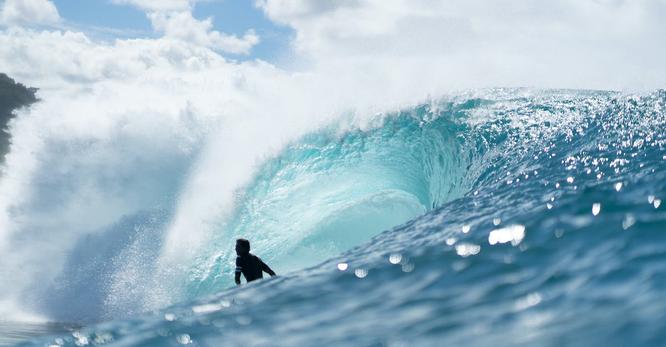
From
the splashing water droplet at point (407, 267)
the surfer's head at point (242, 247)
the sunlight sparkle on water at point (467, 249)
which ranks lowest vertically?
the splashing water droplet at point (407, 267)

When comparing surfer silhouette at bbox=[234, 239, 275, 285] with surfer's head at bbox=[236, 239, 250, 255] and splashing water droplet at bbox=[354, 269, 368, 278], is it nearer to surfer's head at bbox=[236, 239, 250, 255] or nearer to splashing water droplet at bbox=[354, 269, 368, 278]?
surfer's head at bbox=[236, 239, 250, 255]

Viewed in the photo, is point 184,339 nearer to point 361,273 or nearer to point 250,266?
point 361,273

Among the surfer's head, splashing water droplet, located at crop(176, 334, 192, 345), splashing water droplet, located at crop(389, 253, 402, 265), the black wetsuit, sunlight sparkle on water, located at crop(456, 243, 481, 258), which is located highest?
the surfer's head

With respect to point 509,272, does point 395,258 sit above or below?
above

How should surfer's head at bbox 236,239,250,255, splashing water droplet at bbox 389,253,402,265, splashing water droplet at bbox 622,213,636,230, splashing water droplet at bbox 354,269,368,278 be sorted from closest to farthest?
splashing water droplet at bbox 622,213,636,230 → splashing water droplet at bbox 354,269,368,278 → splashing water droplet at bbox 389,253,402,265 → surfer's head at bbox 236,239,250,255

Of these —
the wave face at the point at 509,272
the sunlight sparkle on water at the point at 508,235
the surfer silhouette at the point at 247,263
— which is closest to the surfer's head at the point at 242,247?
the surfer silhouette at the point at 247,263

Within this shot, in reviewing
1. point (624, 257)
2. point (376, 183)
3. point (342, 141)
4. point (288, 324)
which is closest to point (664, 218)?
point (624, 257)

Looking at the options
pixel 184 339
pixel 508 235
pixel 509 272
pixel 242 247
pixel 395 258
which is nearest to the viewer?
pixel 184 339

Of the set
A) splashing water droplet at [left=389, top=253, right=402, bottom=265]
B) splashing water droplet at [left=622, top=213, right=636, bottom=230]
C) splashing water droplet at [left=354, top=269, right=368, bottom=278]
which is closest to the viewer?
splashing water droplet at [left=622, top=213, right=636, bottom=230]

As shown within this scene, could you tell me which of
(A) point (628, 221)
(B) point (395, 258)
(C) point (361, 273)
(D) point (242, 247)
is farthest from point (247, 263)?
(A) point (628, 221)

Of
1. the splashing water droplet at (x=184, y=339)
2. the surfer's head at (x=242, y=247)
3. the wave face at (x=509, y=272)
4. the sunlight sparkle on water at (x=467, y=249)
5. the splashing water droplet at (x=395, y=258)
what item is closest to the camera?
the wave face at (x=509, y=272)

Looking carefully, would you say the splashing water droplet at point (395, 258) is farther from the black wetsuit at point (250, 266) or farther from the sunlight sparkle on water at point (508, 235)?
the black wetsuit at point (250, 266)

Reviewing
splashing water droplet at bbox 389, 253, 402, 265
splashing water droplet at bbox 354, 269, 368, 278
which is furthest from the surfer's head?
splashing water droplet at bbox 354, 269, 368, 278

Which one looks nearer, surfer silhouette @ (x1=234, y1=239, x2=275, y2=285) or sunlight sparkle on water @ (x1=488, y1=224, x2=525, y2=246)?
sunlight sparkle on water @ (x1=488, y1=224, x2=525, y2=246)
